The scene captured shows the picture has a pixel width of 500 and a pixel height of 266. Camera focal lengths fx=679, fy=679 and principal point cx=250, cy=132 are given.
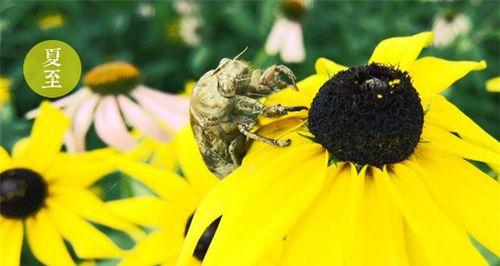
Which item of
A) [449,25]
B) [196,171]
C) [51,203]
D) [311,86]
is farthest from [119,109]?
[449,25]

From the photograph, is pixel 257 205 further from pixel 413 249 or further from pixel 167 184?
pixel 167 184

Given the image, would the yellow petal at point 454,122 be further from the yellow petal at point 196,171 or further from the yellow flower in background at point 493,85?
the yellow petal at point 196,171

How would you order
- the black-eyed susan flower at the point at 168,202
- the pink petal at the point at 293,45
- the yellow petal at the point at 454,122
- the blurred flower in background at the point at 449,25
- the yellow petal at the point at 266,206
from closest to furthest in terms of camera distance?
the yellow petal at the point at 266,206, the yellow petal at the point at 454,122, the black-eyed susan flower at the point at 168,202, the pink petal at the point at 293,45, the blurred flower in background at the point at 449,25

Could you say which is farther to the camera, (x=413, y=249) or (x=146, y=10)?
(x=146, y=10)

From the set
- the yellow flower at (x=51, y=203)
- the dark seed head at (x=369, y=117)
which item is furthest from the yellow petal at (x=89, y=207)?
the dark seed head at (x=369, y=117)

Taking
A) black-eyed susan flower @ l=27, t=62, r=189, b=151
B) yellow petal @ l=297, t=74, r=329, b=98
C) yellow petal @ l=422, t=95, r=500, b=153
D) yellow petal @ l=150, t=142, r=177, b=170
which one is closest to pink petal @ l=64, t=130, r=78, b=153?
black-eyed susan flower @ l=27, t=62, r=189, b=151

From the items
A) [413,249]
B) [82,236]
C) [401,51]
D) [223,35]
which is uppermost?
[401,51]
